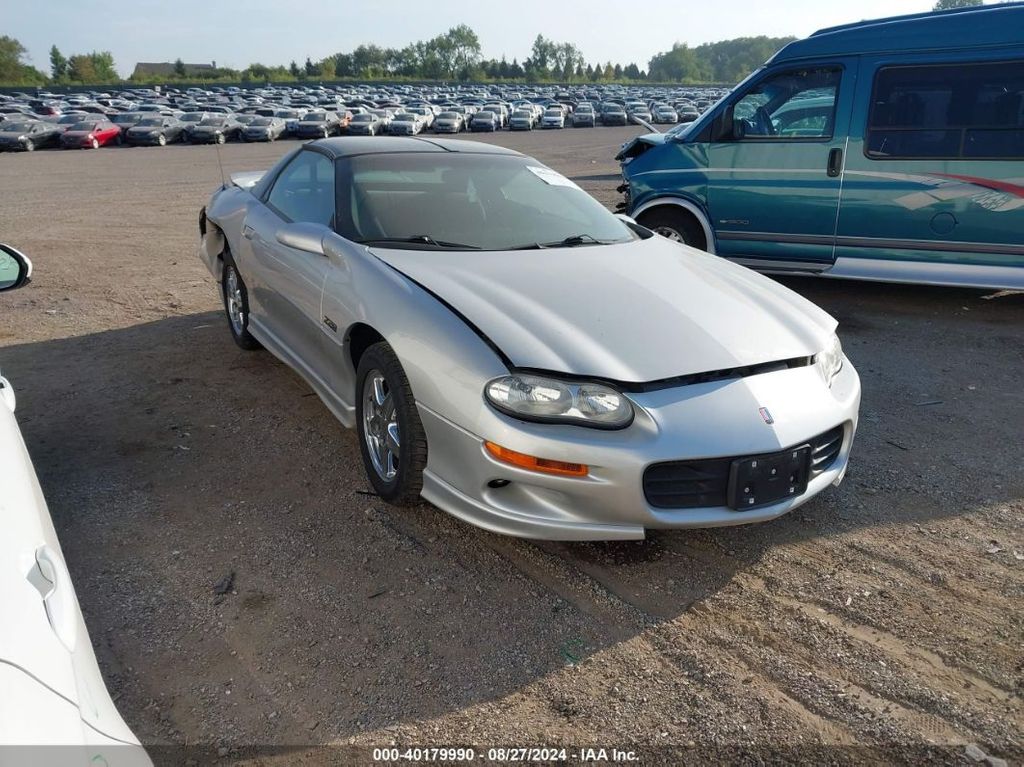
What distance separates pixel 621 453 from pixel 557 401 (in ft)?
0.93

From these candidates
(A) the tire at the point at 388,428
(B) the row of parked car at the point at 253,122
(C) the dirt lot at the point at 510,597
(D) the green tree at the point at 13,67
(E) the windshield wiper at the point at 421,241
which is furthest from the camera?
(D) the green tree at the point at 13,67

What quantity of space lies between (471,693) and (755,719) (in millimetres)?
832

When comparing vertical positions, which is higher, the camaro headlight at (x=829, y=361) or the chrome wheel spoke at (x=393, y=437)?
the camaro headlight at (x=829, y=361)

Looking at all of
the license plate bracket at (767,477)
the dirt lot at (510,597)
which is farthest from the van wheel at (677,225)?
the license plate bracket at (767,477)

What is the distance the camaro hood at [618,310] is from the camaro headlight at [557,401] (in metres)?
0.05

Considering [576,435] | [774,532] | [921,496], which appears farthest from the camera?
[921,496]

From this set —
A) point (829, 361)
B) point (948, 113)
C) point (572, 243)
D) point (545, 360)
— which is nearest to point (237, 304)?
point (572, 243)

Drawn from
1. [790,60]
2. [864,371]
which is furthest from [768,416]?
[790,60]

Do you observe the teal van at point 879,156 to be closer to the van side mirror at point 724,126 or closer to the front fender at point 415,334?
the van side mirror at point 724,126

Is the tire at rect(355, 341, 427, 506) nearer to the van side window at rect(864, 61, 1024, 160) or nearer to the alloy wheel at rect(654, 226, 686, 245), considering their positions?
the alloy wheel at rect(654, 226, 686, 245)

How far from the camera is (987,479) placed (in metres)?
3.72

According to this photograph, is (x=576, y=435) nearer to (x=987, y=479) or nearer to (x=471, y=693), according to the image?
(x=471, y=693)

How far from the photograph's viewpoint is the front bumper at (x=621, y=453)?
2.65 m

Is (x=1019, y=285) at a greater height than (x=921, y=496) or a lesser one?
greater
